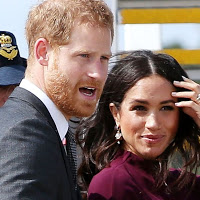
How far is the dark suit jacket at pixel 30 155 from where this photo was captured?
54.4 inches

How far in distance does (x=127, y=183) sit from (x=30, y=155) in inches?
33.8

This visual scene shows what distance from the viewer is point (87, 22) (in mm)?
1646

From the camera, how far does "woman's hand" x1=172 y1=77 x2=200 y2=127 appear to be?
90.8 inches

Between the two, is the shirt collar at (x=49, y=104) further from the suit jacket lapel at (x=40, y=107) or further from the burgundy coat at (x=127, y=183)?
the burgundy coat at (x=127, y=183)

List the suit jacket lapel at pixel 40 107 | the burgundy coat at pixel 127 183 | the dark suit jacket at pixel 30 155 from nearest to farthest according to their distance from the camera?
the dark suit jacket at pixel 30 155
the suit jacket lapel at pixel 40 107
the burgundy coat at pixel 127 183

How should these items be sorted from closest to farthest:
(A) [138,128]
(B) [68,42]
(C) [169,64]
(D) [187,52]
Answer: (B) [68,42]
(A) [138,128]
(C) [169,64]
(D) [187,52]

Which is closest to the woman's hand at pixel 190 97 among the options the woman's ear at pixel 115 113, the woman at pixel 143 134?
the woman at pixel 143 134

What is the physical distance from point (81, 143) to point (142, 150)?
32 centimetres

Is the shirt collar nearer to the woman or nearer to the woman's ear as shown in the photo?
the woman

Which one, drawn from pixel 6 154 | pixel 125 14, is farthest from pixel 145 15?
pixel 6 154

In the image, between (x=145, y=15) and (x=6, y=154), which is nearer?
(x=6, y=154)

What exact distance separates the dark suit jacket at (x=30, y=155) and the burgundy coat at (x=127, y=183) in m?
0.59

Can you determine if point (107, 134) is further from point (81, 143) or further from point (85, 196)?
point (85, 196)

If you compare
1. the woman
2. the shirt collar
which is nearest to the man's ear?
the shirt collar
